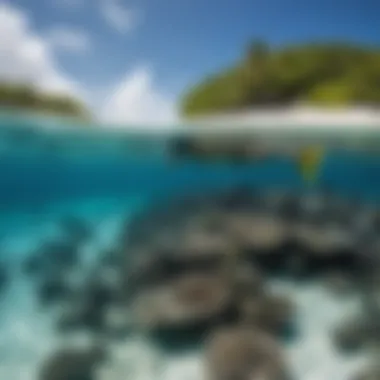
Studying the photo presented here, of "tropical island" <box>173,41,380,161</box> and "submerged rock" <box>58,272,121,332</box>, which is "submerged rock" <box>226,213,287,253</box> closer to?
"tropical island" <box>173,41,380,161</box>

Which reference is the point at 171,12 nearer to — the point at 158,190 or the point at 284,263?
the point at 158,190

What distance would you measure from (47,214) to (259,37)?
2.98 feet

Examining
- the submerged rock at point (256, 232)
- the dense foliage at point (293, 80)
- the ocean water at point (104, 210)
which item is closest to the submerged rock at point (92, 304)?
the ocean water at point (104, 210)

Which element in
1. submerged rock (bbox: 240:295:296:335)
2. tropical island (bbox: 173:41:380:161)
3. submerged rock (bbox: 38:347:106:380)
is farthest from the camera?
tropical island (bbox: 173:41:380:161)

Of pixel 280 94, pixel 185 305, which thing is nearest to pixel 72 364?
pixel 185 305

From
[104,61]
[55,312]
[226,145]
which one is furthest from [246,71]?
[55,312]

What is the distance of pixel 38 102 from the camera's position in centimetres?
161

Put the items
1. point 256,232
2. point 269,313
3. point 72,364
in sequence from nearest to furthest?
point 72,364
point 269,313
point 256,232

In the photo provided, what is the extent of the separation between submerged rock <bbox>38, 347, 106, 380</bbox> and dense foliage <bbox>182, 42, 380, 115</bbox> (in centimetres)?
81

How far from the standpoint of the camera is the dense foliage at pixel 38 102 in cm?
158

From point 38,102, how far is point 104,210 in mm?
405

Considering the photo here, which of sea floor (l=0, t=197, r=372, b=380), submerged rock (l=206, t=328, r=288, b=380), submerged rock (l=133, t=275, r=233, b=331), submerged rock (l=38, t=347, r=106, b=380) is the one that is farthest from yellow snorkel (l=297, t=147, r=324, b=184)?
submerged rock (l=38, t=347, r=106, b=380)

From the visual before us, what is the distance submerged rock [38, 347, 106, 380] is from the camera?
4.75ft

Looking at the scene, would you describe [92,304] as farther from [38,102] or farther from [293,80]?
[293,80]
